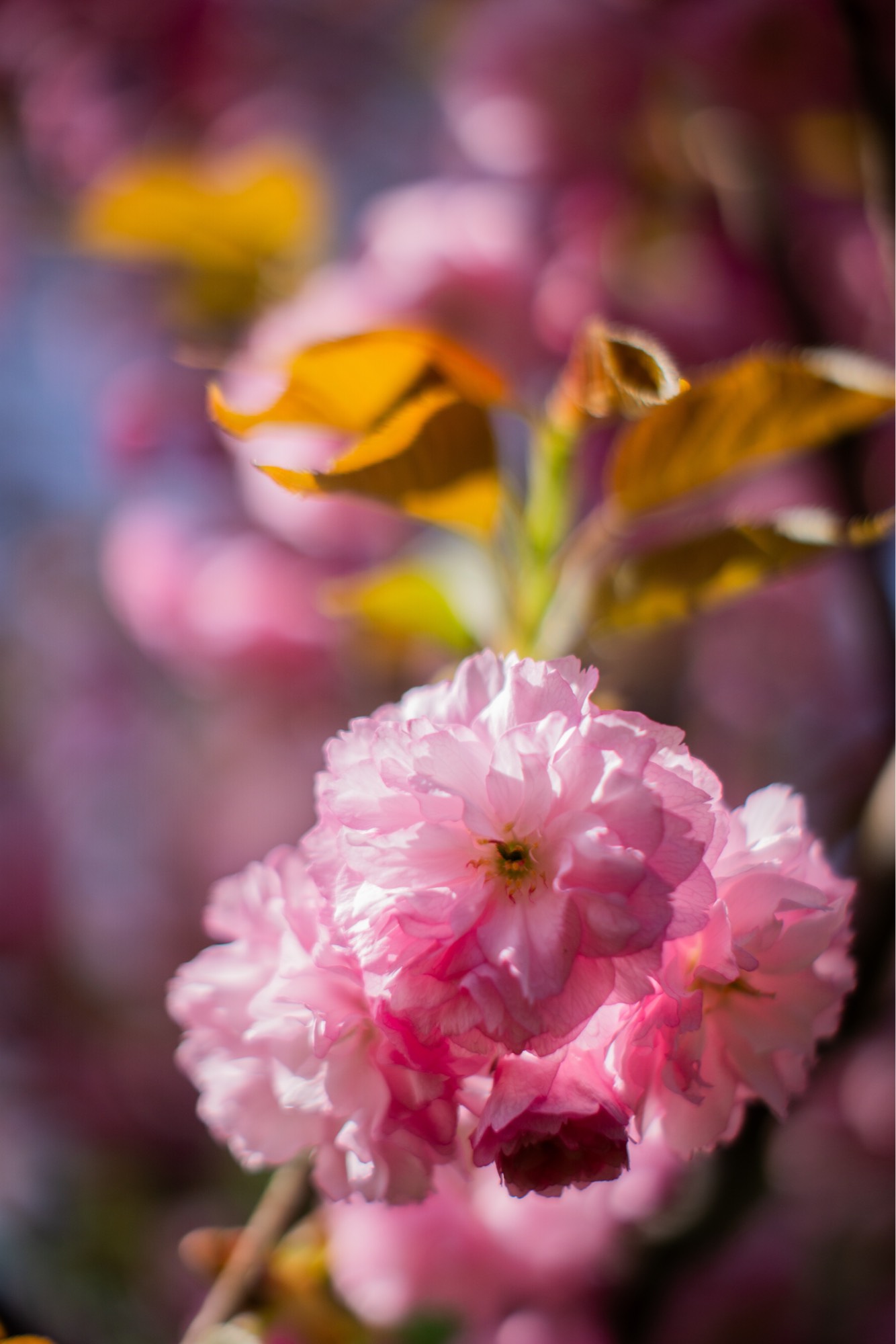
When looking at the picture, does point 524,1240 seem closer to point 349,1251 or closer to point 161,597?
point 349,1251

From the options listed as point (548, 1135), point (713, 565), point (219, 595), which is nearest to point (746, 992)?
point (548, 1135)

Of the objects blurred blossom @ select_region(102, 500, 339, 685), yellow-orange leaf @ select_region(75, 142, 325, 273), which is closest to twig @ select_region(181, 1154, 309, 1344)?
blurred blossom @ select_region(102, 500, 339, 685)

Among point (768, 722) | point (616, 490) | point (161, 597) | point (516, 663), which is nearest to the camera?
point (516, 663)

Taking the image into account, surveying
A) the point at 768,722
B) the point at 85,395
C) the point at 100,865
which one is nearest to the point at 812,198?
the point at 768,722

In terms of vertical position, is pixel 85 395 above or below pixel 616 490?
below

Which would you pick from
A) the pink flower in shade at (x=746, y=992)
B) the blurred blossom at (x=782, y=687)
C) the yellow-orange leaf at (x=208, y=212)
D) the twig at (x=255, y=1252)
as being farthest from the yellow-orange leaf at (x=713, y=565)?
the yellow-orange leaf at (x=208, y=212)

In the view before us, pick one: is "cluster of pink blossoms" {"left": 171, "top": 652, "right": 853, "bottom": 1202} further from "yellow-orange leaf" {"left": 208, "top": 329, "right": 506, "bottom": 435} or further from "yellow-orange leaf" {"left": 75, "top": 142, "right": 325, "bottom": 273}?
"yellow-orange leaf" {"left": 75, "top": 142, "right": 325, "bottom": 273}

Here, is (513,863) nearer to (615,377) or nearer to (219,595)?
(615,377)
